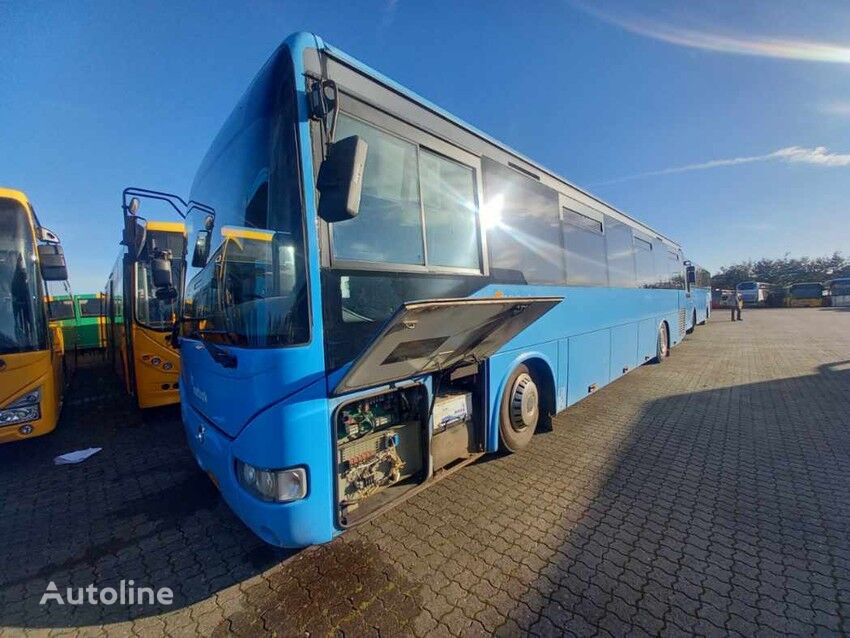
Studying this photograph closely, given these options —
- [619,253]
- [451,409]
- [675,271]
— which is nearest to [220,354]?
[451,409]

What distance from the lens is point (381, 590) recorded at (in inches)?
92.9

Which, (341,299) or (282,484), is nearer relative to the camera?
(282,484)

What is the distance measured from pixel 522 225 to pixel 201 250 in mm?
3230

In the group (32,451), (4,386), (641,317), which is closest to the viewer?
(4,386)

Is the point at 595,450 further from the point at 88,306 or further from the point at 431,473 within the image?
the point at 88,306

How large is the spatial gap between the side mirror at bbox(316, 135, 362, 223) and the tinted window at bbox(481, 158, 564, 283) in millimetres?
1761

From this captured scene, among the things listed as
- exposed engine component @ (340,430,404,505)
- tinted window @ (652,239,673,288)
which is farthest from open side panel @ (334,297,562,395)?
tinted window @ (652,239,673,288)

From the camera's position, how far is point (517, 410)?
3980mm

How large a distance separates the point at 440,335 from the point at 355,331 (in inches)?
21.9

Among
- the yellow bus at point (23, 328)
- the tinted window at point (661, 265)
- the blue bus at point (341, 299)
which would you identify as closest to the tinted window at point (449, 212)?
the blue bus at point (341, 299)

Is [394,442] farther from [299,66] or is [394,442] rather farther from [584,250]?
[584,250]

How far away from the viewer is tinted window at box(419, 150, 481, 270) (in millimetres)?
2926

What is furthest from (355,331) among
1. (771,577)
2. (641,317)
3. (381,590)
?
(641,317)

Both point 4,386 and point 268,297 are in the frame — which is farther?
point 4,386
